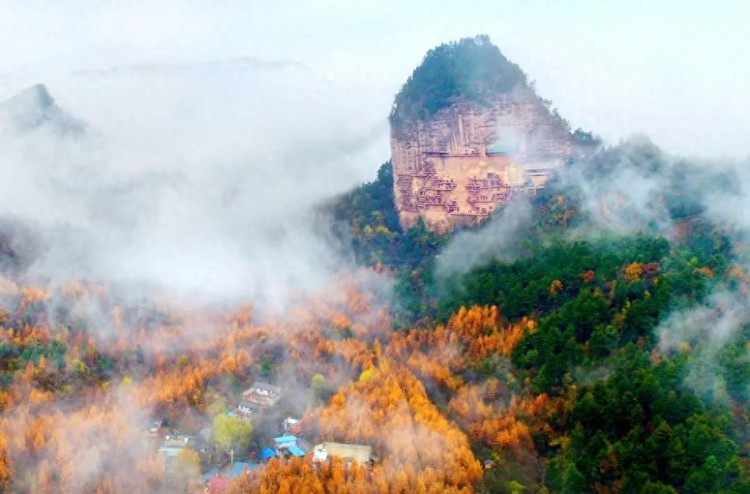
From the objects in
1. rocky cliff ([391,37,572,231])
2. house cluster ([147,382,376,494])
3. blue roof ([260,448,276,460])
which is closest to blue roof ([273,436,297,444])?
house cluster ([147,382,376,494])

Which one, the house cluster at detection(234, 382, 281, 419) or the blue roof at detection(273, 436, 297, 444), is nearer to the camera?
the blue roof at detection(273, 436, 297, 444)

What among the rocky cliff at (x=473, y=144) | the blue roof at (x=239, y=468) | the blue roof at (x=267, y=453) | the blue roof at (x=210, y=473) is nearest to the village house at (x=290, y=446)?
the blue roof at (x=267, y=453)

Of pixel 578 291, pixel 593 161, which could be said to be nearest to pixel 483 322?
pixel 578 291

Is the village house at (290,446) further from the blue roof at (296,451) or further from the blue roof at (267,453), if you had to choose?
the blue roof at (267,453)

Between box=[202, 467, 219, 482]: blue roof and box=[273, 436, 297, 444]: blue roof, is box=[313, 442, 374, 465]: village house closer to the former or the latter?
box=[273, 436, 297, 444]: blue roof

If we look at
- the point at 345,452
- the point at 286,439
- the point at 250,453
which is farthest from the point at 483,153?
the point at 250,453

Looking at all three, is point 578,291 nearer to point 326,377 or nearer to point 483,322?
point 483,322
